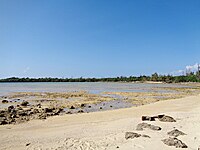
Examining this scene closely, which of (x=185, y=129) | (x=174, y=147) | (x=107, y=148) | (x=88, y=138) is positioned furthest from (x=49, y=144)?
(x=185, y=129)

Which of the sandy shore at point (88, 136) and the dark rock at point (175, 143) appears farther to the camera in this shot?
the sandy shore at point (88, 136)

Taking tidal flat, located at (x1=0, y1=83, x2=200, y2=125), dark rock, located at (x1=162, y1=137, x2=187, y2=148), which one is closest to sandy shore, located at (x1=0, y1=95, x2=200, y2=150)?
dark rock, located at (x1=162, y1=137, x2=187, y2=148)

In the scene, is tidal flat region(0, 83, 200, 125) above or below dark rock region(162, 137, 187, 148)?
below

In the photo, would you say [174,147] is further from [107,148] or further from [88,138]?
[88,138]

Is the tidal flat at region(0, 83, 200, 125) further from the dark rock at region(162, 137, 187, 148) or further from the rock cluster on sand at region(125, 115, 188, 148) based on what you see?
the dark rock at region(162, 137, 187, 148)

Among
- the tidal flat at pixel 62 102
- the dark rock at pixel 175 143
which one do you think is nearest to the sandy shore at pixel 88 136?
the dark rock at pixel 175 143

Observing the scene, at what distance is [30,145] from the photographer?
26.5ft

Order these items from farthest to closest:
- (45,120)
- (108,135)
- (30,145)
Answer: (45,120), (108,135), (30,145)

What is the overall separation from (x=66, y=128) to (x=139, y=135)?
Result: 4021mm

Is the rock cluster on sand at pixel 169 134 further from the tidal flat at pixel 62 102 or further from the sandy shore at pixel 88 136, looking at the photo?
the tidal flat at pixel 62 102

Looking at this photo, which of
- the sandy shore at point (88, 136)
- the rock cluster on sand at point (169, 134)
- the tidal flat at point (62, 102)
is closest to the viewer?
the rock cluster on sand at point (169, 134)

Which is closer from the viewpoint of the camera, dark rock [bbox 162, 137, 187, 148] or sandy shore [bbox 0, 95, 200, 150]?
dark rock [bbox 162, 137, 187, 148]

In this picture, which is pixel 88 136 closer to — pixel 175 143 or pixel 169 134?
pixel 169 134

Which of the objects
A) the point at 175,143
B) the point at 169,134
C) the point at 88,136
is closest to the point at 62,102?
the point at 88,136
